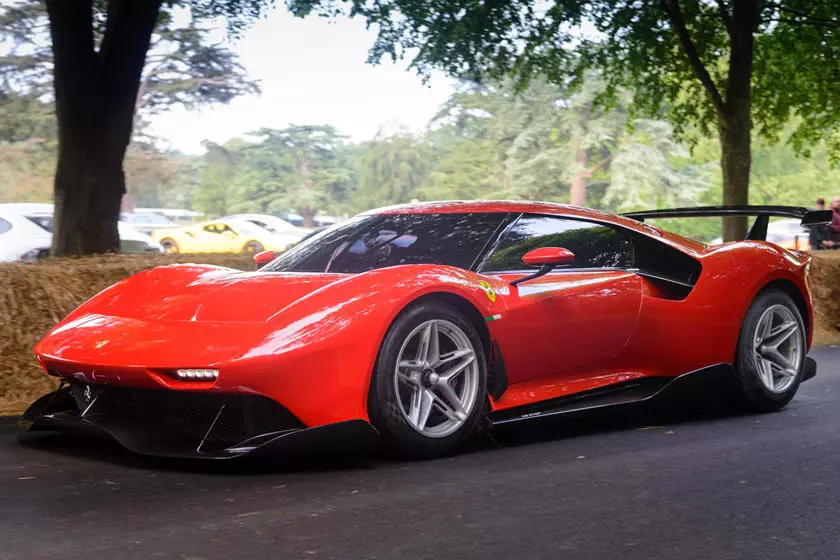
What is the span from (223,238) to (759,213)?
30540mm

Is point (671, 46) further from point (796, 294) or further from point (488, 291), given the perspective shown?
point (488, 291)

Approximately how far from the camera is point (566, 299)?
604 cm

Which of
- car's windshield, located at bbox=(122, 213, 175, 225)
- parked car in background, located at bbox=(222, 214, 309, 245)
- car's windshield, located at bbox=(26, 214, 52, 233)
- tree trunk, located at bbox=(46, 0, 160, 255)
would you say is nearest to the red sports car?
tree trunk, located at bbox=(46, 0, 160, 255)

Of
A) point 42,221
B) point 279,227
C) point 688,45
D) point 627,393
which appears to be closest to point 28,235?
point 42,221

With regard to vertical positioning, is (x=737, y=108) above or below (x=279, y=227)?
above

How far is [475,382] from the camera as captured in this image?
550 centimetres

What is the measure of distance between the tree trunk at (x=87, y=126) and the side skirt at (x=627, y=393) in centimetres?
678

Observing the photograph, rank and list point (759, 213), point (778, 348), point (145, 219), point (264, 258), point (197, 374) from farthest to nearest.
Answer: point (145, 219), point (759, 213), point (778, 348), point (264, 258), point (197, 374)

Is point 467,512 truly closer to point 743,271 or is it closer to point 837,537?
point 837,537

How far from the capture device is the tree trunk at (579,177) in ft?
216

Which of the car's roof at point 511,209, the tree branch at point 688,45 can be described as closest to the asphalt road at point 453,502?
the car's roof at point 511,209

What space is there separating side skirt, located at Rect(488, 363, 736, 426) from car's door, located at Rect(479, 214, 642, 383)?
16 centimetres

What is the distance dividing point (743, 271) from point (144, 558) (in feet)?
15.1

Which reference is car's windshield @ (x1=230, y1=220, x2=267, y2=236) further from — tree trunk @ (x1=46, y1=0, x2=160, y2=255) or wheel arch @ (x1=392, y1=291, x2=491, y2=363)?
wheel arch @ (x1=392, y1=291, x2=491, y2=363)
